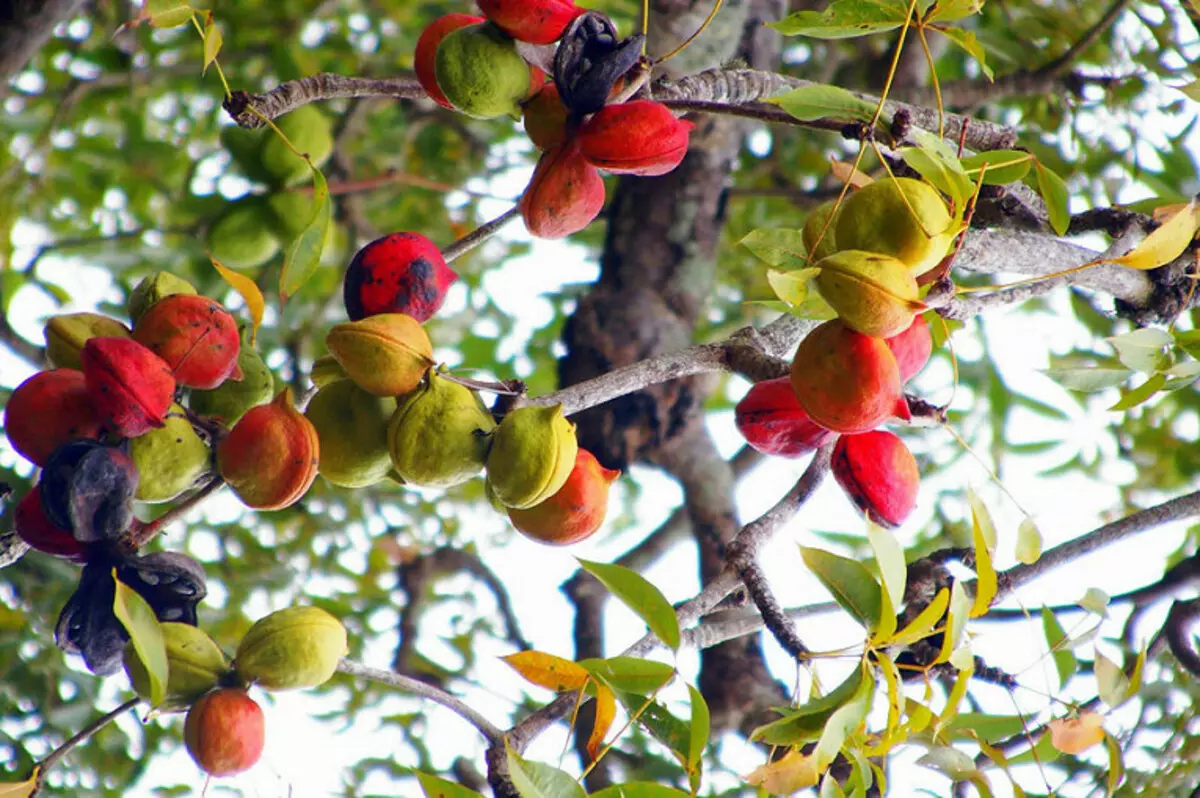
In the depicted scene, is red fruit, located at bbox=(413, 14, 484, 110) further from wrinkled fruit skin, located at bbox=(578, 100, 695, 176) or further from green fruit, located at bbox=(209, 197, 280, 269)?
green fruit, located at bbox=(209, 197, 280, 269)

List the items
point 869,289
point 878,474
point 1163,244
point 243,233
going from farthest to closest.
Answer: point 243,233 → point 878,474 → point 1163,244 → point 869,289

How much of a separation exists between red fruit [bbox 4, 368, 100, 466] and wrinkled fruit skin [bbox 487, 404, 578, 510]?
0.34 meters

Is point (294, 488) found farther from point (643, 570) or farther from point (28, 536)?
point (643, 570)

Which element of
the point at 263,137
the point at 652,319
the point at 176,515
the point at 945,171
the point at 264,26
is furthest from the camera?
the point at 264,26

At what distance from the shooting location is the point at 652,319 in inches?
83.7

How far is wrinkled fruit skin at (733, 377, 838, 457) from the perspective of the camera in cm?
100

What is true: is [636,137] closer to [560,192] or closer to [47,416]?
[560,192]

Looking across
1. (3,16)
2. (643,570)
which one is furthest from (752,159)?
(3,16)

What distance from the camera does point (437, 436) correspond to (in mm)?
945

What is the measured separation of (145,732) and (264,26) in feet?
5.32

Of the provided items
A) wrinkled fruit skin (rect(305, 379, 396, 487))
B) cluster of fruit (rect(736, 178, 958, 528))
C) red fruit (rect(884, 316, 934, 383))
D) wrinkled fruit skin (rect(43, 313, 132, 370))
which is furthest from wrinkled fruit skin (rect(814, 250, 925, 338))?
wrinkled fruit skin (rect(43, 313, 132, 370))

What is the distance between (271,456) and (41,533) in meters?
0.24

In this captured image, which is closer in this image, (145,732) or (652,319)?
(145,732)

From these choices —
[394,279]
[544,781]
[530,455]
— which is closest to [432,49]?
[394,279]
